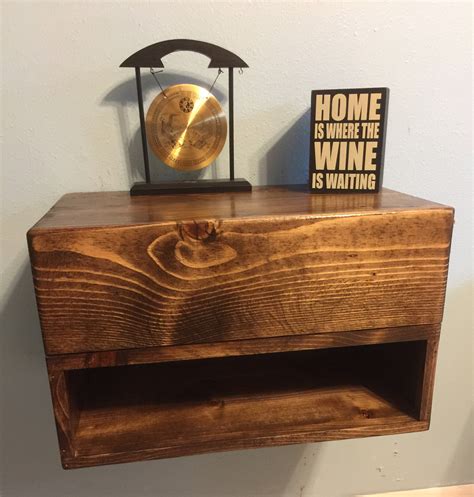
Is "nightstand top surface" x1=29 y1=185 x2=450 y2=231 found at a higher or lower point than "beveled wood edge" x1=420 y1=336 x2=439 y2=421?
higher

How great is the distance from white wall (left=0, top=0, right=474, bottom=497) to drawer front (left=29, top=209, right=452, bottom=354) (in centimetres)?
32

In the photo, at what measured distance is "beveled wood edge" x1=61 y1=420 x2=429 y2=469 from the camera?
61 cm

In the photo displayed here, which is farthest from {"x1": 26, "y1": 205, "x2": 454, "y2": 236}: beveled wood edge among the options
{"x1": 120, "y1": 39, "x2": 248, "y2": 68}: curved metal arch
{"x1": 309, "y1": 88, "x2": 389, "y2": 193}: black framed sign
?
{"x1": 120, "y1": 39, "x2": 248, "y2": 68}: curved metal arch

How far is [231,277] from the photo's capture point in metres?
0.57

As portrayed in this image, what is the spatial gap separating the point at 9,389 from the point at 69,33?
25.8 inches

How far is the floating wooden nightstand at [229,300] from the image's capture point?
55 cm

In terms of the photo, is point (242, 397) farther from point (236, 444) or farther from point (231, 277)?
point (231, 277)

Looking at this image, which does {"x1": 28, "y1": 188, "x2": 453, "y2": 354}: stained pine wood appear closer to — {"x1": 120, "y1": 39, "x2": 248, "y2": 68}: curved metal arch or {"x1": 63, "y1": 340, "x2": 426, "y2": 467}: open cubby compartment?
{"x1": 63, "y1": 340, "x2": 426, "y2": 467}: open cubby compartment

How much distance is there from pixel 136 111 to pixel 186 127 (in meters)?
0.11

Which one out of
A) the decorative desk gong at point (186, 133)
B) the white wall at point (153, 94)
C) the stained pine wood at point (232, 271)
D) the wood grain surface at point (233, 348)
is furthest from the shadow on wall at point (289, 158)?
the wood grain surface at point (233, 348)

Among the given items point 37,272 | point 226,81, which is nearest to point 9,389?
point 37,272

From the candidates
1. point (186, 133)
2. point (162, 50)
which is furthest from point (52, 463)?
point (162, 50)

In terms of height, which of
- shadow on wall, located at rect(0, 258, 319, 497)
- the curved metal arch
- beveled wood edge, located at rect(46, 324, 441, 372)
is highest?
the curved metal arch

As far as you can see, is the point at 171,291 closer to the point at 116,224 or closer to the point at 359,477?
the point at 116,224
